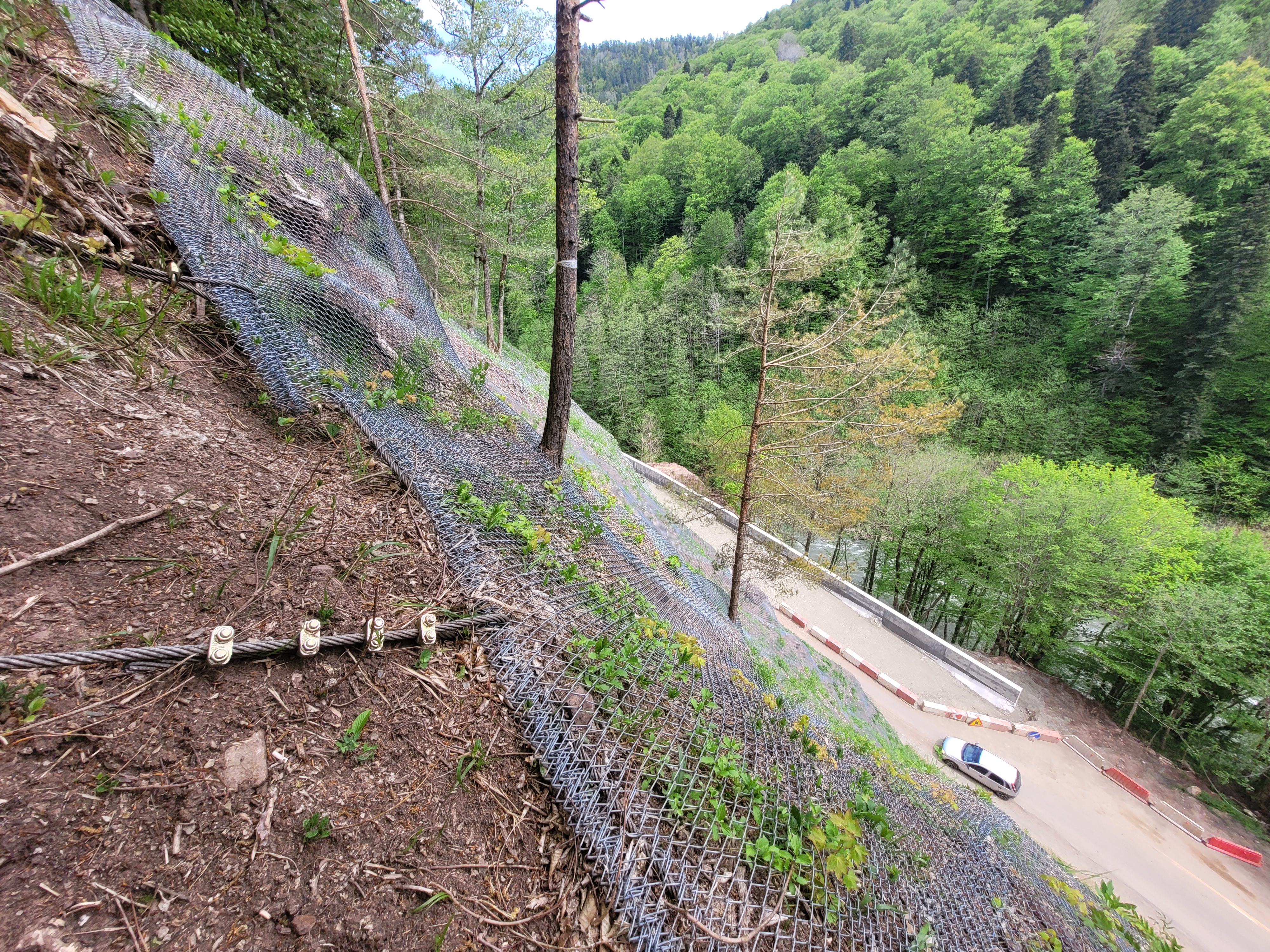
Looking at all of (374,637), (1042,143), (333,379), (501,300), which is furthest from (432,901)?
(1042,143)

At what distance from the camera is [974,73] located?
34.5m

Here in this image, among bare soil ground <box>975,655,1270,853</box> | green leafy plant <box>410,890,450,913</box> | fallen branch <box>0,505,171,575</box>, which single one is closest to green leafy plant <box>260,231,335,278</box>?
fallen branch <box>0,505,171,575</box>

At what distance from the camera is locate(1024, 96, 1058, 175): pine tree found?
26.2 meters

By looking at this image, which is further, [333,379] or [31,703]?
[333,379]

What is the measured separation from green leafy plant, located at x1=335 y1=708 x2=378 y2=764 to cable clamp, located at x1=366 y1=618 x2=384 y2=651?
0.31 meters

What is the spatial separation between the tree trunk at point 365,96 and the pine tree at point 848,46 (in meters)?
63.0

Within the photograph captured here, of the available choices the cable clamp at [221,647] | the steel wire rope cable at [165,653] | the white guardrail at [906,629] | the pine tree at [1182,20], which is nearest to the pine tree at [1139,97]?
the pine tree at [1182,20]

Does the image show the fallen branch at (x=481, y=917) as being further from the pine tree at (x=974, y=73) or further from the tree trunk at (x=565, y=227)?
the pine tree at (x=974, y=73)

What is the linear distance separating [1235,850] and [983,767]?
554 cm

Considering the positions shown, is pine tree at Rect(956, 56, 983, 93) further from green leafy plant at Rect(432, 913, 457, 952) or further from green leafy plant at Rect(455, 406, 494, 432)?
green leafy plant at Rect(432, 913, 457, 952)

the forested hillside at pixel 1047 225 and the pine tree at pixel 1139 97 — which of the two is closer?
the forested hillside at pixel 1047 225

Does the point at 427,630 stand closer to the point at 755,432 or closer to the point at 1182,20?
the point at 755,432

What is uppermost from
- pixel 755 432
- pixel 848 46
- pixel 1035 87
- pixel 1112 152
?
pixel 848 46

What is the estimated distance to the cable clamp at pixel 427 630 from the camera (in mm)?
2385
